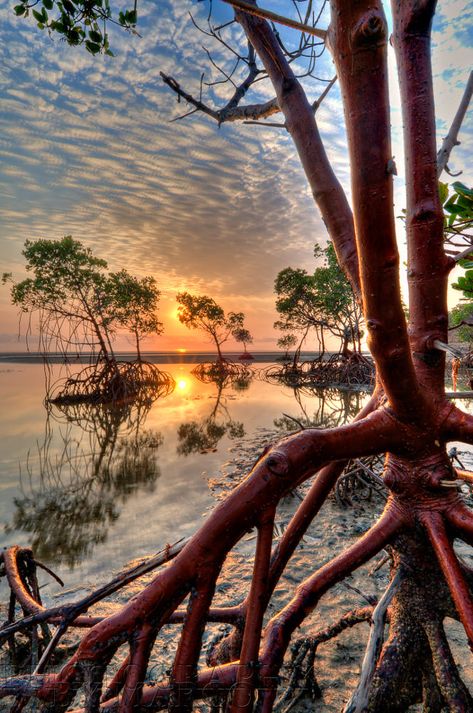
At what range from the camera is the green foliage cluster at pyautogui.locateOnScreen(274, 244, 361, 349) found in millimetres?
20688

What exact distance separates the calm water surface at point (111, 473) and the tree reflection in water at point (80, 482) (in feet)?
0.05

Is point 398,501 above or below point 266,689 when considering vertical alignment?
above

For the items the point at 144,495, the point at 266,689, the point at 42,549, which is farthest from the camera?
the point at 144,495

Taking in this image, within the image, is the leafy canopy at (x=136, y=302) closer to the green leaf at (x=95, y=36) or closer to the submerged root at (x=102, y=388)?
the submerged root at (x=102, y=388)

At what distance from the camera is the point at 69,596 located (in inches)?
106

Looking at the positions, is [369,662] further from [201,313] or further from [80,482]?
[201,313]

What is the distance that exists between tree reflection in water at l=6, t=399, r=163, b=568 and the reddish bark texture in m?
2.70

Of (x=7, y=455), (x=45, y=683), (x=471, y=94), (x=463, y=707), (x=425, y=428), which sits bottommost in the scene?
(x=7, y=455)

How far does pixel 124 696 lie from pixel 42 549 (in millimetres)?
3254

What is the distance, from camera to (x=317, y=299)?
2380 cm

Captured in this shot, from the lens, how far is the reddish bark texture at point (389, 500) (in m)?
0.74

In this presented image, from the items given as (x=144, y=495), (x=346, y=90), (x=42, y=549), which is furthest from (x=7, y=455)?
(x=346, y=90)

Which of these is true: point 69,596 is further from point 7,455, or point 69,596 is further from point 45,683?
point 7,455

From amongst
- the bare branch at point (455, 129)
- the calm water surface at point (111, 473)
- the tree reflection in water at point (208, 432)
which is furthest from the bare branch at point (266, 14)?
the tree reflection in water at point (208, 432)
